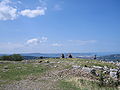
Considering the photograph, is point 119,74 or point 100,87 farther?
point 119,74

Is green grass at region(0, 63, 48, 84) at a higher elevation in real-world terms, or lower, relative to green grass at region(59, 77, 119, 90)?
higher

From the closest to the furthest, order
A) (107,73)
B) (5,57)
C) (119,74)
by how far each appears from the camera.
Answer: (119,74)
(107,73)
(5,57)

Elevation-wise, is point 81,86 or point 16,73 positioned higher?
point 16,73

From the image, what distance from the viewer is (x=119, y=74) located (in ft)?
89.5

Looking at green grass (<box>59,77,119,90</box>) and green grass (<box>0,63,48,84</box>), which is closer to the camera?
green grass (<box>59,77,119,90</box>)

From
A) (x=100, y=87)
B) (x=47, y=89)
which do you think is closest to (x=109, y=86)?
(x=100, y=87)

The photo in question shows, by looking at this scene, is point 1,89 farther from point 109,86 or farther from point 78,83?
point 109,86

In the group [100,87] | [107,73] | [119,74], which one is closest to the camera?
[100,87]

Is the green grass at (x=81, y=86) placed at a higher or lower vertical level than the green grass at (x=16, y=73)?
lower

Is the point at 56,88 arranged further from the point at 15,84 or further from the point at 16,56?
the point at 16,56

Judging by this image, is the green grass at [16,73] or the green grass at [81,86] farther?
the green grass at [16,73]

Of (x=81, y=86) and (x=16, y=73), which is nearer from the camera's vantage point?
(x=81, y=86)

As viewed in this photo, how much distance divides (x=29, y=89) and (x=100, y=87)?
26.9 feet

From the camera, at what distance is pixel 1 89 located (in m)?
18.2
